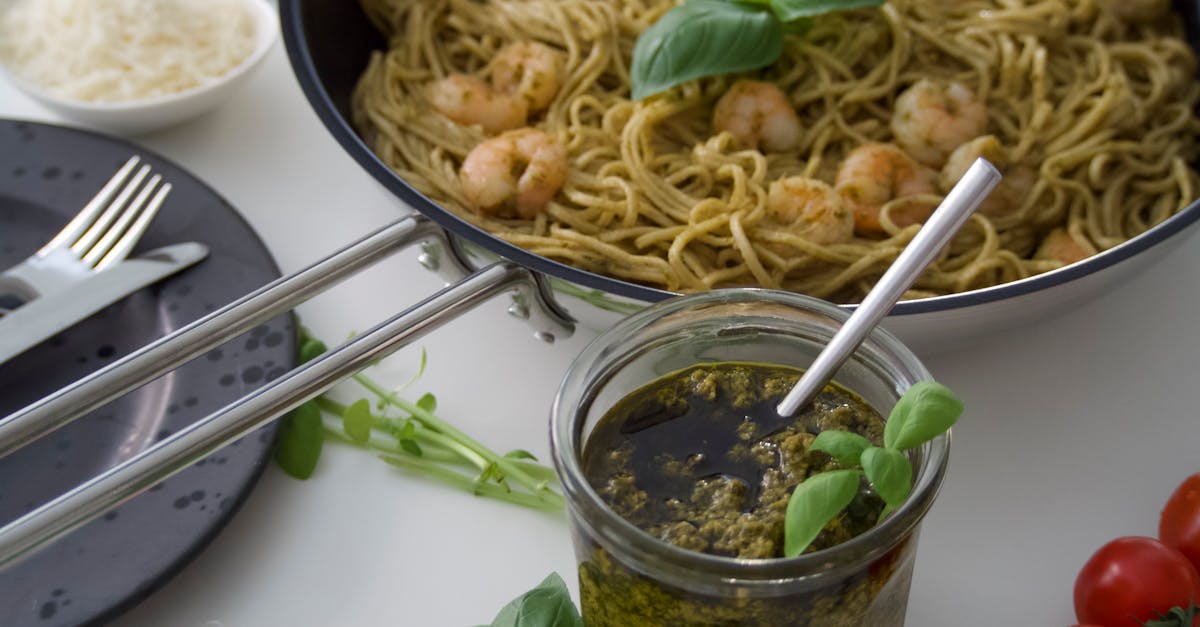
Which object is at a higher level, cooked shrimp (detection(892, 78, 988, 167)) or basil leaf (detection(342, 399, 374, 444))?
cooked shrimp (detection(892, 78, 988, 167))

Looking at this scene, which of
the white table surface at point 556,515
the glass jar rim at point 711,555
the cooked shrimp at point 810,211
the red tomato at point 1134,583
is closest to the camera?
the glass jar rim at point 711,555

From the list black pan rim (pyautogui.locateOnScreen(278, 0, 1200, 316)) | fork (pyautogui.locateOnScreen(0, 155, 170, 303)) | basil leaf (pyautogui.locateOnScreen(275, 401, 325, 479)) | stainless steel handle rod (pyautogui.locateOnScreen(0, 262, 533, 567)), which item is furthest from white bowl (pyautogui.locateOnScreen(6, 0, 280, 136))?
stainless steel handle rod (pyautogui.locateOnScreen(0, 262, 533, 567))

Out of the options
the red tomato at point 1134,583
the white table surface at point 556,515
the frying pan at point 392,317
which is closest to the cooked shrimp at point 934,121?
the white table surface at point 556,515

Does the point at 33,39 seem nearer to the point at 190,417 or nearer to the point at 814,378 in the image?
the point at 190,417

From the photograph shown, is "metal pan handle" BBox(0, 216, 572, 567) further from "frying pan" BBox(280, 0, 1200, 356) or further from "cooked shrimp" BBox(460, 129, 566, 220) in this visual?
"cooked shrimp" BBox(460, 129, 566, 220)

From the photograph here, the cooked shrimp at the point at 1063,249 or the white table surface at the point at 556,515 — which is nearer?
A: the white table surface at the point at 556,515

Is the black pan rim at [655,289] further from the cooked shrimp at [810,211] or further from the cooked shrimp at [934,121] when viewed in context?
the cooked shrimp at [934,121]

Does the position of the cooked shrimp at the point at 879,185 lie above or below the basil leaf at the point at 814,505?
below
